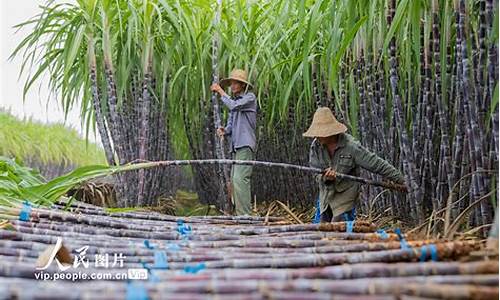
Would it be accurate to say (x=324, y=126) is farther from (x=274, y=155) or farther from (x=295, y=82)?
(x=274, y=155)

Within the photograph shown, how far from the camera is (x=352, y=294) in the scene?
2.40 feet

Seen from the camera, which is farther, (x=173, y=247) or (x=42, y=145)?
(x=42, y=145)

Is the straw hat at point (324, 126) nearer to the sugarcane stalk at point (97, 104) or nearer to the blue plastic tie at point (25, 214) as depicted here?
the blue plastic tie at point (25, 214)

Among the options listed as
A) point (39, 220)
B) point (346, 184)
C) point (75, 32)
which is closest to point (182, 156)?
point (75, 32)

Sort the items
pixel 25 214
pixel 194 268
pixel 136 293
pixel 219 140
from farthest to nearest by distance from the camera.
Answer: pixel 219 140
pixel 25 214
pixel 194 268
pixel 136 293

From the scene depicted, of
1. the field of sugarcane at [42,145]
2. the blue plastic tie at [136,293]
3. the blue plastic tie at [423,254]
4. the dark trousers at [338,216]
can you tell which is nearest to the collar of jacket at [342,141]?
the dark trousers at [338,216]

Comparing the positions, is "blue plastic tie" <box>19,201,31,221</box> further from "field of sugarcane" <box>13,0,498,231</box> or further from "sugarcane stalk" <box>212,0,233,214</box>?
"sugarcane stalk" <box>212,0,233,214</box>

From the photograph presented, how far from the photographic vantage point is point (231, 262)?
993mm

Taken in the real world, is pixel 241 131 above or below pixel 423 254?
above

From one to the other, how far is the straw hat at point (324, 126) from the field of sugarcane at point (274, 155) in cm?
10

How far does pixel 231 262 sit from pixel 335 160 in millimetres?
1239

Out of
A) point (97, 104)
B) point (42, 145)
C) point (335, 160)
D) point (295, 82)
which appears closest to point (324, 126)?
point (335, 160)

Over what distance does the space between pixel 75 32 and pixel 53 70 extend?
461mm

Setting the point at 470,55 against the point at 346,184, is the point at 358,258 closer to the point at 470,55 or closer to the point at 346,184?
the point at 470,55
